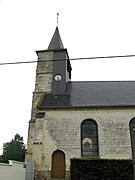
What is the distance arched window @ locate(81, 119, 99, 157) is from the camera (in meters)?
17.4

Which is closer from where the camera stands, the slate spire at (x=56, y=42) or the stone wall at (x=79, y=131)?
the stone wall at (x=79, y=131)

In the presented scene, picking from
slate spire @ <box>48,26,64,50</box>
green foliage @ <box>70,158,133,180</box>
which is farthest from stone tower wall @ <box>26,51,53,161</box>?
green foliage @ <box>70,158,133,180</box>

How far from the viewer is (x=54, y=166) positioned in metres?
17.3

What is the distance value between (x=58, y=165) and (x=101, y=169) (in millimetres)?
3971

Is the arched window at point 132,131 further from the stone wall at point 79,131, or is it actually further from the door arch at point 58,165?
the door arch at point 58,165

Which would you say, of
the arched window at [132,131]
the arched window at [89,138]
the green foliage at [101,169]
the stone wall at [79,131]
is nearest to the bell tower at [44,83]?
the stone wall at [79,131]

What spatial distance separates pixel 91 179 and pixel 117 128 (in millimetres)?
4881

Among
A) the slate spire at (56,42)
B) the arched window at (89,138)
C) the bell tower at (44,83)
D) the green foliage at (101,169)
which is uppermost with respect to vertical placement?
the slate spire at (56,42)

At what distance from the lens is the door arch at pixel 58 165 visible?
55.8 feet

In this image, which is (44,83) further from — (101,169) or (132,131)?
(101,169)

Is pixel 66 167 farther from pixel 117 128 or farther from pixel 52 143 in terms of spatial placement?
pixel 117 128

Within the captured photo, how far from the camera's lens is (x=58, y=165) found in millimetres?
17312

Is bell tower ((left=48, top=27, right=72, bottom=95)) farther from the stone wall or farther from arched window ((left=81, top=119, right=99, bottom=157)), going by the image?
arched window ((left=81, top=119, right=99, bottom=157))

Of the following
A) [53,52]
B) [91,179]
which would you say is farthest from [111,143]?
[53,52]
